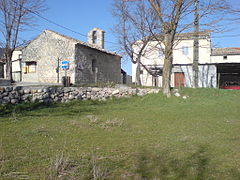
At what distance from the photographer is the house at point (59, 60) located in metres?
19.4

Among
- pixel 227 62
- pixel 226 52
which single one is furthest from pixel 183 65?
pixel 226 52

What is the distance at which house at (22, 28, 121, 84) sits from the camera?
19.4m

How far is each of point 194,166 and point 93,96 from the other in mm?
10448

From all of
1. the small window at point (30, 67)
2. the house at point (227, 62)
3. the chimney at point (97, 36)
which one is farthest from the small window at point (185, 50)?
the small window at point (30, 67)

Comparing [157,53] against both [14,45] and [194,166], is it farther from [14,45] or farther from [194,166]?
[194,166]

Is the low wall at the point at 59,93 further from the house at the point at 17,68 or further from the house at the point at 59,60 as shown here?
the house at the point at 17,68

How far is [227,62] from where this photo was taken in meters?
25.2

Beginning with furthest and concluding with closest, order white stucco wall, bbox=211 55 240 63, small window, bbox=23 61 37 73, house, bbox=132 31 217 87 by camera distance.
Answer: white stucco wall, bbox=211 55 240 63 → house, bbox=132 31 217 87 → small window, bbox=23 61 37 73

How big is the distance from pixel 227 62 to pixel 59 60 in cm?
1730

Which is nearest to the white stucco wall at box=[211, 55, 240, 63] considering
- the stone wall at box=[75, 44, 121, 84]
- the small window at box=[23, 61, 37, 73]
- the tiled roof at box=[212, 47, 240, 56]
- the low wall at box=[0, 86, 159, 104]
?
the tiled roof at box=[212, 47, 240, 56]

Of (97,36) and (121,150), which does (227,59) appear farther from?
(121,150)

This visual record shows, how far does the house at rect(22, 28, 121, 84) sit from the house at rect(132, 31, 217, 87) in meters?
6.66

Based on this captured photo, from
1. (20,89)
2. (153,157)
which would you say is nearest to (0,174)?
(153,157)

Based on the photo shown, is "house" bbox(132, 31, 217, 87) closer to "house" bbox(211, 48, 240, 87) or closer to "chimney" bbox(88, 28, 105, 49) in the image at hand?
"house" bbox(211, 48, 240, 87)
